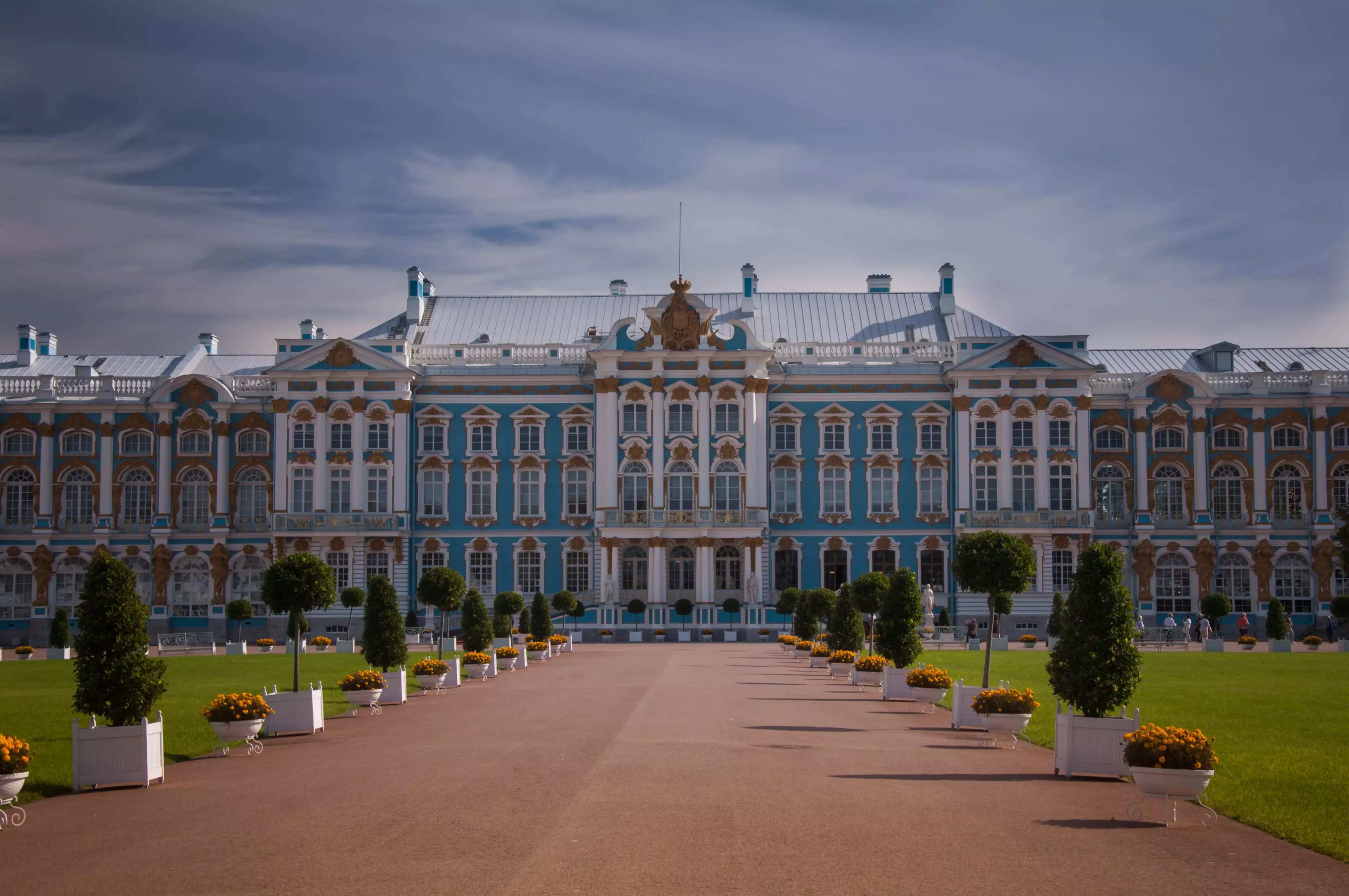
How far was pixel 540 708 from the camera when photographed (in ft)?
84.2

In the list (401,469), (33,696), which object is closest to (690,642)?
(401,469)

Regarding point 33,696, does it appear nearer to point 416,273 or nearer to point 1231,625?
point 416,273

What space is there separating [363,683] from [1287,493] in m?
51.6

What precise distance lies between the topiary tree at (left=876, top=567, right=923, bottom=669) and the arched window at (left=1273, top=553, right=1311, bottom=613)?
39.7 m

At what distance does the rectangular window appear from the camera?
2554 inches

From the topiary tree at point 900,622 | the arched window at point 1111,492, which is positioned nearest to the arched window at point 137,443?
the arched window at point 1111,492

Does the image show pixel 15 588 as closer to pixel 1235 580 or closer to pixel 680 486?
pixel 680 486

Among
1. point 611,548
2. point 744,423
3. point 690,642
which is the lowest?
point 690,642

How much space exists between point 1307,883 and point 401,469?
55.9 m

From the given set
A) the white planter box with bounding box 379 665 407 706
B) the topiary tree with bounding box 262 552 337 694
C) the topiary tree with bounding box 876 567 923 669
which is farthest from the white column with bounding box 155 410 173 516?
the topiary tree with bounding box 876 567 923 669

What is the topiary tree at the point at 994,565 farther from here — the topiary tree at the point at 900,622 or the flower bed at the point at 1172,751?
the flower bed at the point at 1172,751

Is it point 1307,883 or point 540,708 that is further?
point 540,708

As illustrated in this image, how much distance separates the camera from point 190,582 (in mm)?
64125

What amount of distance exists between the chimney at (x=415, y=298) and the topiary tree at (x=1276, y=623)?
140 feet
